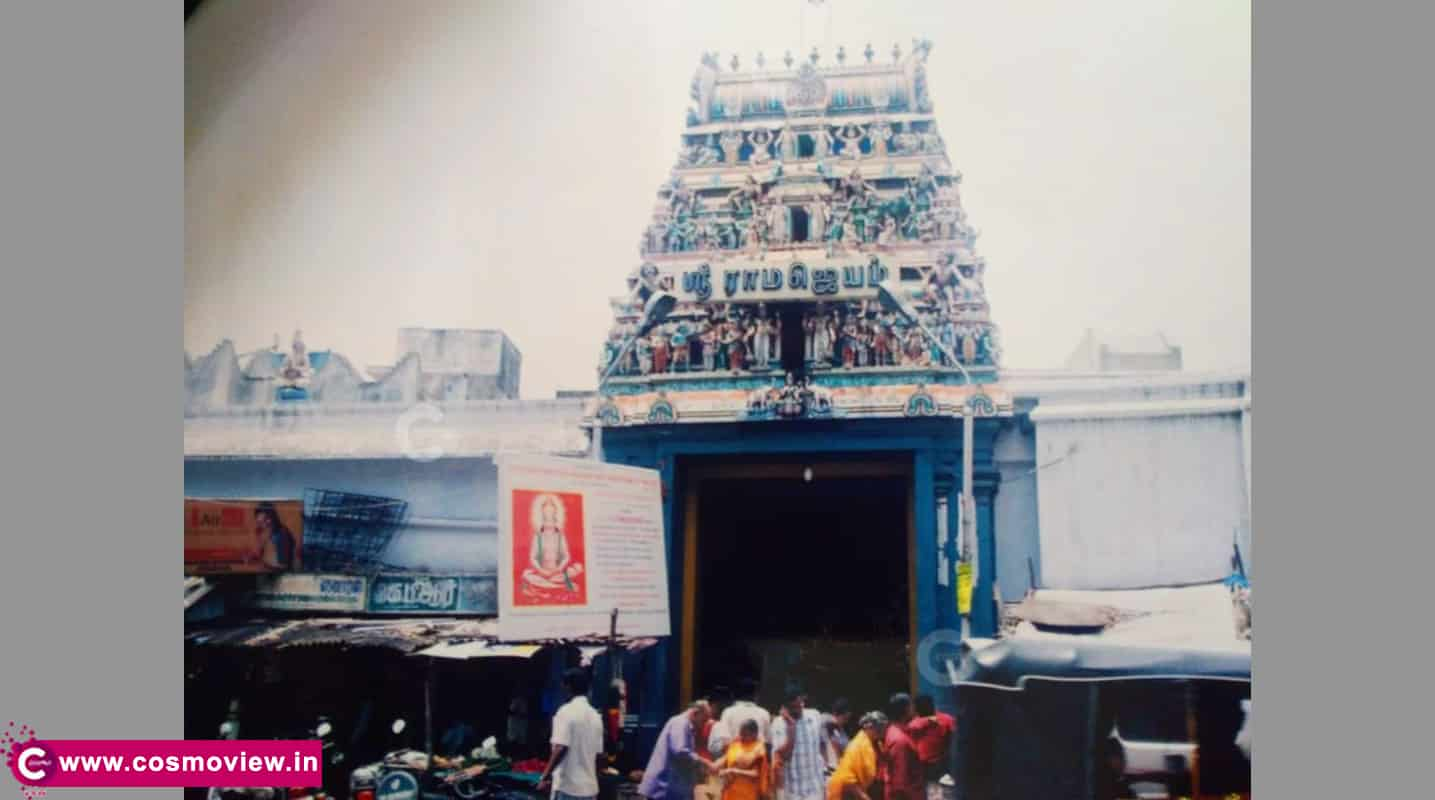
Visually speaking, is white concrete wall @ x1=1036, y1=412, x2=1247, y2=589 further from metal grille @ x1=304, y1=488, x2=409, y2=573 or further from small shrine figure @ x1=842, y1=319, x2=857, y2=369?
metal grille @ x1=304, y1=488, x2=409, y2=573

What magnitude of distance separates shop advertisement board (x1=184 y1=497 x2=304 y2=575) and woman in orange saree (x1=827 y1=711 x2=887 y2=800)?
2.10 metres

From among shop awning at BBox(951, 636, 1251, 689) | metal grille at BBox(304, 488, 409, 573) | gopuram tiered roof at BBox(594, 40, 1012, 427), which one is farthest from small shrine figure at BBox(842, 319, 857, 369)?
metal grille at BBox(304, 488, 409, 573)

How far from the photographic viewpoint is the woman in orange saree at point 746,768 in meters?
4.36

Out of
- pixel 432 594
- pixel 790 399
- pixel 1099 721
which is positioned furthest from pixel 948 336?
pixel 432 594

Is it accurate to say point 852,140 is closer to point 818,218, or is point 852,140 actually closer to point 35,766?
point 818,218

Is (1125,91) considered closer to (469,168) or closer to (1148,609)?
(1148,609)

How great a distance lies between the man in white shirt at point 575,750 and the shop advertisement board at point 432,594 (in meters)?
0.45

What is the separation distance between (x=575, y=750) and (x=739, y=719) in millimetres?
583

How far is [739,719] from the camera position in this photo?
440cm

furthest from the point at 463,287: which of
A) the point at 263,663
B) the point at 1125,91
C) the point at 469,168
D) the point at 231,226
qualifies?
the point at 1125,91

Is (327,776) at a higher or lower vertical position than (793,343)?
lower

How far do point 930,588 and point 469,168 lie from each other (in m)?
2.26

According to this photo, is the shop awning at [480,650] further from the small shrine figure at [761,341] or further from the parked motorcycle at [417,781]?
the small shrine figure at [761,341]

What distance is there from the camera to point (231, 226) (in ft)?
16.7
